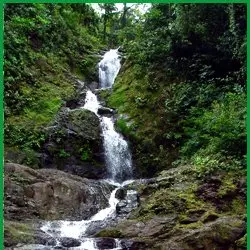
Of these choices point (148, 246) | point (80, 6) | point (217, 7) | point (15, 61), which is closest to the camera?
point (148, 246)

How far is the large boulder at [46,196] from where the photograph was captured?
11.2 meters

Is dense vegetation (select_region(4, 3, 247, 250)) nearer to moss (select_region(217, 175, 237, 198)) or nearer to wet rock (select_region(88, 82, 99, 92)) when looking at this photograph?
moss (select_region(217, 175, 237, 198))

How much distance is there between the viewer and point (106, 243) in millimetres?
9094

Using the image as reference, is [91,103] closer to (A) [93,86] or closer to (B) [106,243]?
(A) [93,86]

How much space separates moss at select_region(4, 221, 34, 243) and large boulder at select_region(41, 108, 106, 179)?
5421 millimetres

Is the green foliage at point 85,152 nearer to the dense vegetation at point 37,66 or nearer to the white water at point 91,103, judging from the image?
the dense vegetation at point 37,66

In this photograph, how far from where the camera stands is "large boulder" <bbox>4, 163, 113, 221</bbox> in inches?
441

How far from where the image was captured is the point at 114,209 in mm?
12641

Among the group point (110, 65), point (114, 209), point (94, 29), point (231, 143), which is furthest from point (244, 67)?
point (94, 29)

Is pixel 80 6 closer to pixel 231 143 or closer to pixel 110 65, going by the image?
pixel 110 65

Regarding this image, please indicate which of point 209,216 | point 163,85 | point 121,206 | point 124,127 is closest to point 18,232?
point 121,206

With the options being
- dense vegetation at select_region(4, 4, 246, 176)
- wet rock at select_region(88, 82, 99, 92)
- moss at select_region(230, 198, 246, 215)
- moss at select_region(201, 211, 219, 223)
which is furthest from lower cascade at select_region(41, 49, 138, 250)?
moss at select_region(230, 198, 246, 215)

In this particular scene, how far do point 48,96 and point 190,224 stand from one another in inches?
441

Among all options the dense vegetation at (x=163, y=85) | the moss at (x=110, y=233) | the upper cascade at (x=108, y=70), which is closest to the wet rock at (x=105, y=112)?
the dense vegetation at (x=163, y=85)
